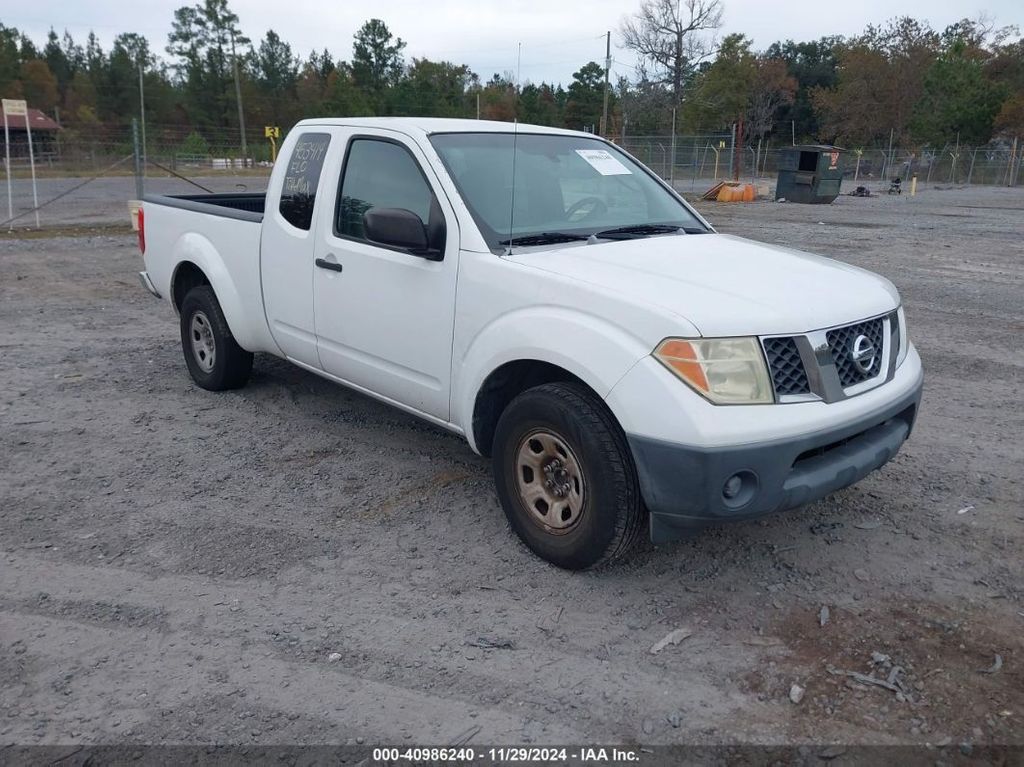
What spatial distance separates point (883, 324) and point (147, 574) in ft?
11.2

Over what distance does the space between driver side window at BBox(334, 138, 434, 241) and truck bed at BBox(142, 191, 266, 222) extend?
36.2 inches

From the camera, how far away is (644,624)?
11.4 feet

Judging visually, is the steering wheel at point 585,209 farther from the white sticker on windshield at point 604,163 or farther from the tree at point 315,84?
the tree at point 315,84

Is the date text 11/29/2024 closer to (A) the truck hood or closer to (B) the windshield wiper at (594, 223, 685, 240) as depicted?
(A) the truck hood

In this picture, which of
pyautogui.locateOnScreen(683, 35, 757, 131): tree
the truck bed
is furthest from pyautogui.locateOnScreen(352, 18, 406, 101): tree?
the truck bed

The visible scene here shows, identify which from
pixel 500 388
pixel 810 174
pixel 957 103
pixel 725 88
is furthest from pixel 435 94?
pixel 500 388

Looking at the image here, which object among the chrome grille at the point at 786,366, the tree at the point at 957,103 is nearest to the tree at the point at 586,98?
the tree at the point at 957,103

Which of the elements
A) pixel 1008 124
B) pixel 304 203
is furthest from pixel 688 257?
pixel 1008 124

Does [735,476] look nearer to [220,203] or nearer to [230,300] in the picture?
[230,300]

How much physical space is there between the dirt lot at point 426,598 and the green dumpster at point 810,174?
23.4m

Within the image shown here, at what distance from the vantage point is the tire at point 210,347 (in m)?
6.02

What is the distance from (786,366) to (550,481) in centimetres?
111

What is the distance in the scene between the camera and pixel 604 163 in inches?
196

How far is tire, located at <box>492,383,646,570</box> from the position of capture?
3.45 metres
